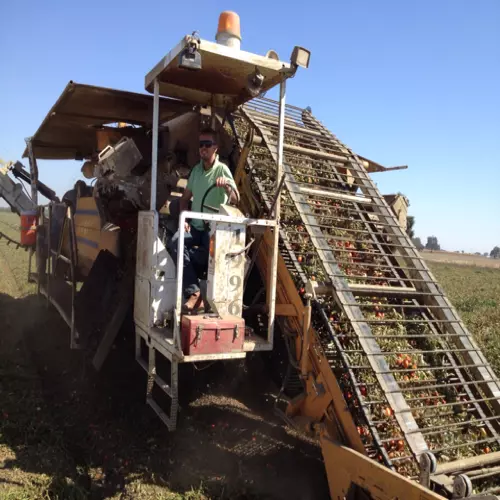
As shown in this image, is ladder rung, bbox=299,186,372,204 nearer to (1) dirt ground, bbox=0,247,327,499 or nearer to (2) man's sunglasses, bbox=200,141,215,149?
(2) man's sunglasses, bbox=200,141,215,149

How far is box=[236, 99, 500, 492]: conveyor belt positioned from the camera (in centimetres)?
349

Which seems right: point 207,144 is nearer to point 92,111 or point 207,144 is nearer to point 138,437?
point 92,111

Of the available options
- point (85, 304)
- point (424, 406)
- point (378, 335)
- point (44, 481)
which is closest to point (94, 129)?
point (85, 304)

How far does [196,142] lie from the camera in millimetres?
6004

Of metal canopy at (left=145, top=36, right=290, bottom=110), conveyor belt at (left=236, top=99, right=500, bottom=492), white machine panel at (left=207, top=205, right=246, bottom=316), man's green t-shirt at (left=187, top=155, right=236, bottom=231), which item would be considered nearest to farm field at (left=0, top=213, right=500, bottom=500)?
conveyor belt at (left=236, top=99, right=500, bottom=492)

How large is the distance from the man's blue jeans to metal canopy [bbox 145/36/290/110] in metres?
1.50

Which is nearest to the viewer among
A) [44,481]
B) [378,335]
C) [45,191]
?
[378,335]

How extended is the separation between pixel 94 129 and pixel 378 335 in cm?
518

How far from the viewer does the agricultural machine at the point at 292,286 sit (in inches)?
137

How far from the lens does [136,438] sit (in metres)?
5.04

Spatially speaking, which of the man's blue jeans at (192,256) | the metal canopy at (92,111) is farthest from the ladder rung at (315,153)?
the man's blue jeans at (192,256)

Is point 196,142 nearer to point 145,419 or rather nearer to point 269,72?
point 269,72

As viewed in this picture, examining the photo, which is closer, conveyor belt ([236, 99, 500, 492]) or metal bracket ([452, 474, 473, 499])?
metal bracket ([452, 474, 473, 499])

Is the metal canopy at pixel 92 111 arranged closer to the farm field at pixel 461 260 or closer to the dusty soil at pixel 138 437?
the dusty soil at pixel 138 437
